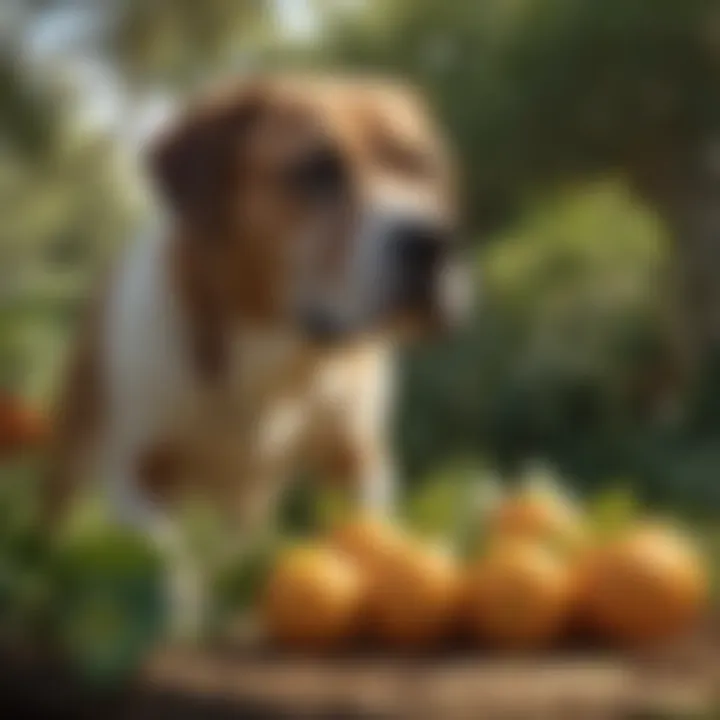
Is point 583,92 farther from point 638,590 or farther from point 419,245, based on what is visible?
point 638,590

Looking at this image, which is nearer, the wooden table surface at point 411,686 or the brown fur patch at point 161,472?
the wooden table surface at point 411,686

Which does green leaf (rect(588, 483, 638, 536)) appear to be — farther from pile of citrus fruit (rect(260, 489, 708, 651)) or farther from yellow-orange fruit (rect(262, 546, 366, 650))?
yellow-orange fruit (rect(262, 546, 366, 650))

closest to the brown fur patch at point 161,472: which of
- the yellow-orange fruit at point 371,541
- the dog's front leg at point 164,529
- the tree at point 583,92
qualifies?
the dog's front leg at point 164,529

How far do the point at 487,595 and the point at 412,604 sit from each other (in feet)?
0.14

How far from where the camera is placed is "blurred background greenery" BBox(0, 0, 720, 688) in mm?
942

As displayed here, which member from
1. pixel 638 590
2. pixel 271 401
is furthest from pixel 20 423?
pixel 638 590

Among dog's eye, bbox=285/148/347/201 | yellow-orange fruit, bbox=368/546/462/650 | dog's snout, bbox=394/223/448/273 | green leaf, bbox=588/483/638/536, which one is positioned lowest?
yellow-orange fruit, bbox=368/546/462/650

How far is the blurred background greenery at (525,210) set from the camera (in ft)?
3.09

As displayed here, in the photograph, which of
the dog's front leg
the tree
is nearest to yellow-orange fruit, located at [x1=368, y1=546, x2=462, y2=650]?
the dog's front leg

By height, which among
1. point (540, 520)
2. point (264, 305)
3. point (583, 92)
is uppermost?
point (583, 92)

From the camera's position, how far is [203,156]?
0.93m

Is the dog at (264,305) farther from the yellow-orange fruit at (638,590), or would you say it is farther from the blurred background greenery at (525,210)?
the yellow-orange fruit at (638,590)

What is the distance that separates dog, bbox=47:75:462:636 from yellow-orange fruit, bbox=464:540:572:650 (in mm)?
85

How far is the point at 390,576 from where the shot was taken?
2.92 feet
